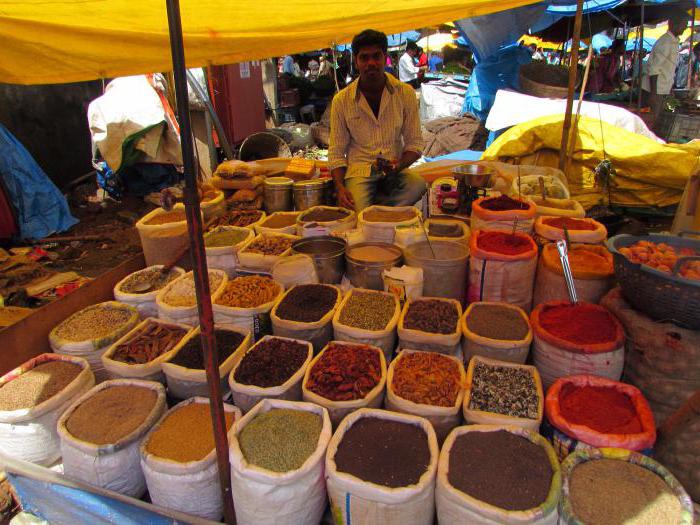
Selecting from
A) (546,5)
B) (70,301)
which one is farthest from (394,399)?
(546,5)

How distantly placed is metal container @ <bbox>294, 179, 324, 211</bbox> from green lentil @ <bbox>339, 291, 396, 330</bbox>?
Answer: 1.41 m

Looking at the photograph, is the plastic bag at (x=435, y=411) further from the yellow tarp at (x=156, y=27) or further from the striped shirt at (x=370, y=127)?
the yellow tarp at (x=156, y=27)

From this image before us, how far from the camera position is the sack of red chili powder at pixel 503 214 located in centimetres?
253

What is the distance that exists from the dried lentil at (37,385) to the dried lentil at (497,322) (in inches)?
71.0

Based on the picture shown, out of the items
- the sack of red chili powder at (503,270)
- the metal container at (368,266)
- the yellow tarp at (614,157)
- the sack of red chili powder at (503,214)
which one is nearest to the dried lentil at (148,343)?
the metal container at (368,266)

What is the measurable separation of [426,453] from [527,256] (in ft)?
3.89

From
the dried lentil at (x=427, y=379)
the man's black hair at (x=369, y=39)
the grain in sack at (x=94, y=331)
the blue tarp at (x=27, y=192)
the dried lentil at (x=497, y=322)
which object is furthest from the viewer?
the blue tarp at (x=27, y=192)

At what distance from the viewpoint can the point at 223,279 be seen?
2.53m

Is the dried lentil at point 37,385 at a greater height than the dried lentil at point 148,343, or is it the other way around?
the dried lentil at point 148,343

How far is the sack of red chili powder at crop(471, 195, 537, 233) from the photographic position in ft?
8.31

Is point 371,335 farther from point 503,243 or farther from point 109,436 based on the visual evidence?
point 109,436

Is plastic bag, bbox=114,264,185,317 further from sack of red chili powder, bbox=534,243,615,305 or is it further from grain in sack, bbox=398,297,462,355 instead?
sack of red chili powder, bbox=534,243,615,305

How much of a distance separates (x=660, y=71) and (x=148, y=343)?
9.03 metres

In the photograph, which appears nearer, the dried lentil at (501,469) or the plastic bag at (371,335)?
the dried lentil at (501,469)
